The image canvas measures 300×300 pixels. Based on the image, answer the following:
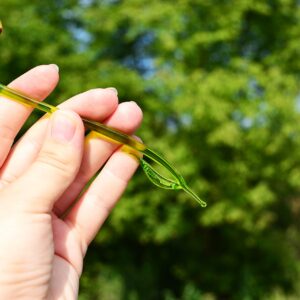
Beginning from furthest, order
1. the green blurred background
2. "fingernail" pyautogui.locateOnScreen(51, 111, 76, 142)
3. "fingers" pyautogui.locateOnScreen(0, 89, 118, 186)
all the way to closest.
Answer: the green blurred background → "fingers" pyautogui.locateOnScreen(0, 89, 118, 186) → "fingernail" pyautogui.locateOnScreen(51, 111, 76, 142)

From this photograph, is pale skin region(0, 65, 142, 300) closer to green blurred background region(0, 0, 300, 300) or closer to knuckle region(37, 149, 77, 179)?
knuckle region(37, 149, 77, 179)

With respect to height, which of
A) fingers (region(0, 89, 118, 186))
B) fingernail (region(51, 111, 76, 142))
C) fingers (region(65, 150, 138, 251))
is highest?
fingernail (region(51, 111, 76, 142))

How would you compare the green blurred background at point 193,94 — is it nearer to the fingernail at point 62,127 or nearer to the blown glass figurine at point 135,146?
the blown glass figurine at point 135,146

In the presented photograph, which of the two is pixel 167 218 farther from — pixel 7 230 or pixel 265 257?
pixel 7 230

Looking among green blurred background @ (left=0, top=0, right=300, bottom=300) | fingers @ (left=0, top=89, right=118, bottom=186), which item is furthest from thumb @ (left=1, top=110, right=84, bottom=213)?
green blurred background @ (left=0, top=0, right=300, bottom=300)

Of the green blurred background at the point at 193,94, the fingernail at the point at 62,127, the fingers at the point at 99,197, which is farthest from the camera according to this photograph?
the green blurred background at the point at 193,94

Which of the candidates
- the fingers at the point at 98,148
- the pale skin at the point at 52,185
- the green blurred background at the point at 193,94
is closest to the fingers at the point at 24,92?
the pale skin at the point at 52,185

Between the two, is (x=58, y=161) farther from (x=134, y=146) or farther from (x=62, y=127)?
(x=134, y=146)

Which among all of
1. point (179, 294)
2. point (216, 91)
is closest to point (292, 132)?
point (216, 91)
